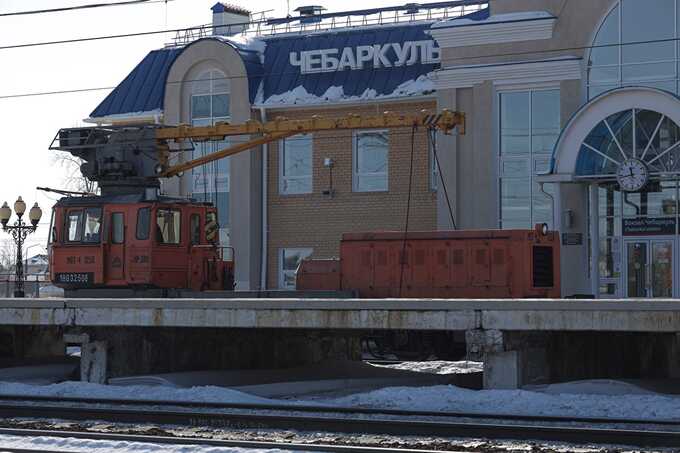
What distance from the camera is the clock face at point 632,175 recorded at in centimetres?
3100

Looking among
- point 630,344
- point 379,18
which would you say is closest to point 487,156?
point 379,18

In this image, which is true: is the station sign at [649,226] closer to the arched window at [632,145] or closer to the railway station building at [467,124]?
the railway station building at [467,124]

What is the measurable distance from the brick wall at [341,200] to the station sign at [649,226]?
25.1 ft

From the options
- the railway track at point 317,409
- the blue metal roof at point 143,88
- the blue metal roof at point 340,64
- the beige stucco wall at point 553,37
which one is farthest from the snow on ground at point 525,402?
the blue metal roof at point 143,88

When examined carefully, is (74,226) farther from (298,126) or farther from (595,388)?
(595,388)

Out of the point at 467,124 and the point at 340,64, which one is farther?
the point at 340,64

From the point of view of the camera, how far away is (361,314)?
19125 mm

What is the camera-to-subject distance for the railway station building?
3200cm

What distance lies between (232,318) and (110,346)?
3.02 meters

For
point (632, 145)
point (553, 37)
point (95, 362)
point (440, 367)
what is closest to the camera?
point (95, 362)

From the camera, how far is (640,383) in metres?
19.3

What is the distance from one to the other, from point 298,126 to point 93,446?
14.7m

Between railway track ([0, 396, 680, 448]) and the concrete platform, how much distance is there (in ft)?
6.77

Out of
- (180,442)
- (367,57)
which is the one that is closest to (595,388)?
(180,442)
